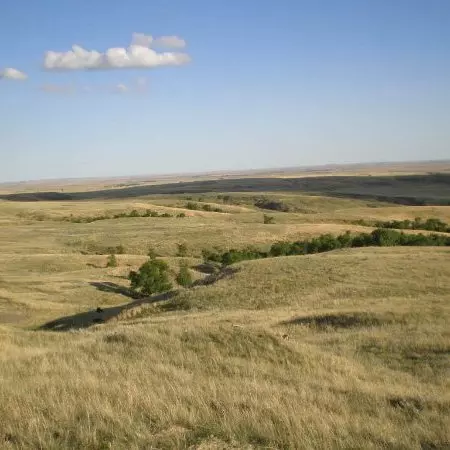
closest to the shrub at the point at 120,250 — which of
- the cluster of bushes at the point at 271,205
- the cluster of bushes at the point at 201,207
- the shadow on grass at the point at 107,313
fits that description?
the shadow on grass at the point at 107,313

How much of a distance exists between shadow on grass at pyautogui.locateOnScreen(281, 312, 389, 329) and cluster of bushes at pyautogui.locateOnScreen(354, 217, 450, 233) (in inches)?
2303

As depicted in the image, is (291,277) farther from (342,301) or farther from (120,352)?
(120,352)

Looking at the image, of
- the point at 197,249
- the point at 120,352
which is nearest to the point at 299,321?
the point at 120,352

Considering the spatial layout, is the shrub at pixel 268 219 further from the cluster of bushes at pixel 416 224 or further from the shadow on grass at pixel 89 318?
the shadow on grass at pixel 89 318

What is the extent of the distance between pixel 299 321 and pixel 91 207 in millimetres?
106318

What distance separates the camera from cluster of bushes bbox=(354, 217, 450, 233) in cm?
7512

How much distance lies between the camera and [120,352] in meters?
12.3

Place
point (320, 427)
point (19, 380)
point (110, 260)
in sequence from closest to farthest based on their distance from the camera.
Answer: point (320, 427) < point (19, 380) < point (110, 260)

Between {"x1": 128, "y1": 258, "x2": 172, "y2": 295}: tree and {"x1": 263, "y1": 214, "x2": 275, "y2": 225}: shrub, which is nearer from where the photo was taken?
{"x1": 128, "y1": 258, "x2": 172, "y2": 295}: tree

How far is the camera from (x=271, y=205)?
129250mm

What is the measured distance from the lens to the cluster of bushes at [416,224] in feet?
246

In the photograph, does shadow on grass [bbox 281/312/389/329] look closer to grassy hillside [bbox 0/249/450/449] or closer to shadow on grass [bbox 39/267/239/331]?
grassy hillside [bbox 0/249/450/449]

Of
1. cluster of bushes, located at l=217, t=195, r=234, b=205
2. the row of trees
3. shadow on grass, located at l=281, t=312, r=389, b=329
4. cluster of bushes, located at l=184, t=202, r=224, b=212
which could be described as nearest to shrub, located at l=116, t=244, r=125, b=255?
the row of trees

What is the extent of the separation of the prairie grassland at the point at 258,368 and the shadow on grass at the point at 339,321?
0.07 meters
